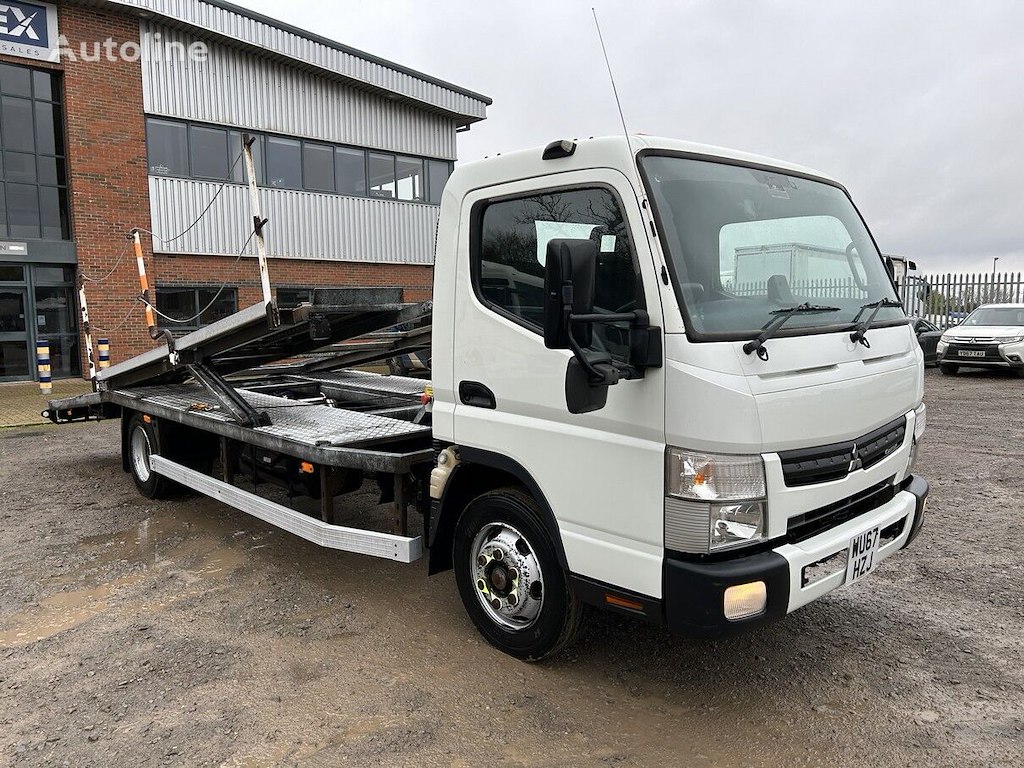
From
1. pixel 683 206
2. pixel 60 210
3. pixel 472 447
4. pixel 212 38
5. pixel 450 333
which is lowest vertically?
pixel 472 447

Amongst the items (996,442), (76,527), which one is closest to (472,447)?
(76,527)

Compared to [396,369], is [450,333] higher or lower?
higher

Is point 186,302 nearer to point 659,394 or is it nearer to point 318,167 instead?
point 318,167

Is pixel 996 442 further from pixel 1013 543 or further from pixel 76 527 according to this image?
pixel 76 527

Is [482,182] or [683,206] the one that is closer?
[683,206]

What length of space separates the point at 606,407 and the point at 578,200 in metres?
0.90

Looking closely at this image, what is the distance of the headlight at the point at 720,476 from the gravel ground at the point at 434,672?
1052 millimetres

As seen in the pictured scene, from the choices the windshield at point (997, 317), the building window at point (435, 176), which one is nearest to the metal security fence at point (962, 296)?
the windshield at point (997, 317)

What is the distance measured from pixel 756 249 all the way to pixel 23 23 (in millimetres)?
17363

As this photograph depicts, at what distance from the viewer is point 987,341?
50.7 feet

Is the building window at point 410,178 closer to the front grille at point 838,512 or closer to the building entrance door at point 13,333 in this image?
the building entrance door at point 13,333

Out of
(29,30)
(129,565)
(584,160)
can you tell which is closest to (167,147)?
(29,30)

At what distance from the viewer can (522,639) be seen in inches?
140

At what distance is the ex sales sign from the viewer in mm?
14875
